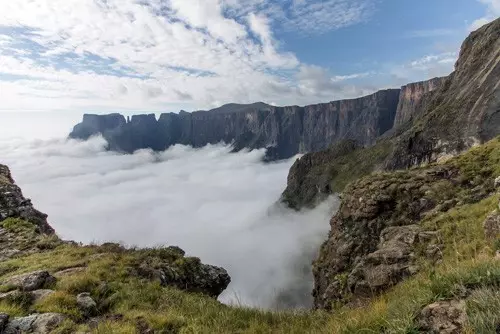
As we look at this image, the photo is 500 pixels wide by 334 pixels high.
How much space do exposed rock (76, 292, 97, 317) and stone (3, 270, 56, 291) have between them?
1881 mm

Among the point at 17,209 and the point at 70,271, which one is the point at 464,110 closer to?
the point at 17,209

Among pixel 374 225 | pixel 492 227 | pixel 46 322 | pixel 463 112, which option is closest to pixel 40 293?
pixel 46 322

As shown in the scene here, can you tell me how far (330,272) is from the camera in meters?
28.0

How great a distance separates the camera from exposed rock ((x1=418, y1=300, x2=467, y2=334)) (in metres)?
5.04

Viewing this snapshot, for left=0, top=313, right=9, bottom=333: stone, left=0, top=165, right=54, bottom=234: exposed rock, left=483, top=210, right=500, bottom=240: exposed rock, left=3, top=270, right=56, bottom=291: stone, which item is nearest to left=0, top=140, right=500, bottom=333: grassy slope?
left=483, top=210, right=500, bottom=240: exposed rock

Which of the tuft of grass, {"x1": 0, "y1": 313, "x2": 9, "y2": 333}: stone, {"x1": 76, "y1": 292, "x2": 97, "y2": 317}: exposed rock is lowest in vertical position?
{"x1": 76, "y1": 292, "x2": 97, "y2": 317}: exposed rock

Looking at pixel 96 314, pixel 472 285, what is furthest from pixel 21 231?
pixel 472 285

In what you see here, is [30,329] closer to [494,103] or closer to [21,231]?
[21,231]

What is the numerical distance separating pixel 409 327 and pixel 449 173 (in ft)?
78.2

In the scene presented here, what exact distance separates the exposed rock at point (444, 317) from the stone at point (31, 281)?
11381 millimetres

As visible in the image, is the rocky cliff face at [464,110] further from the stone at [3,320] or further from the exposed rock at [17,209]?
the stone at [3,320]

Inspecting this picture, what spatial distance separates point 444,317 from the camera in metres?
5.27

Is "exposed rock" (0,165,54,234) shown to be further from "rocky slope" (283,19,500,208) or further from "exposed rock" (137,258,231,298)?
"rocky slope" (283,19,500,208)

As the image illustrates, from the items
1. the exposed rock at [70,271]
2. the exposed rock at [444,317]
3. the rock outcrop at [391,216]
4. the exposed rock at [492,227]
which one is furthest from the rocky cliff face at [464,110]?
the exposed rock at [444,317]
